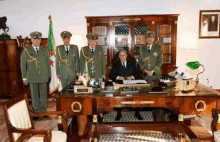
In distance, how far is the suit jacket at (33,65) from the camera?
3.84 metres

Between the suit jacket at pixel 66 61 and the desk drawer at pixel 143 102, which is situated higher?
the suit jacket at pixel 66 61

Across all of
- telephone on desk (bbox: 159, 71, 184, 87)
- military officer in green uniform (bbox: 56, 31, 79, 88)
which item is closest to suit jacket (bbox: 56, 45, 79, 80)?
military officer in green uniform (bbox: 56, 31, 79, 88)

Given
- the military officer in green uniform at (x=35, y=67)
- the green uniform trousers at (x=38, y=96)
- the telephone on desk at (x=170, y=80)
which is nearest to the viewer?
the telephone on desk at (x=170, y=80)

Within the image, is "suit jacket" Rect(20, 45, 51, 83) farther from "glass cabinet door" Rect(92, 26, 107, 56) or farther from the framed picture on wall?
the framed picture on wall

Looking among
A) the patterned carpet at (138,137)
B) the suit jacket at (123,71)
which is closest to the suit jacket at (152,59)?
the suit jacket at (123,71)

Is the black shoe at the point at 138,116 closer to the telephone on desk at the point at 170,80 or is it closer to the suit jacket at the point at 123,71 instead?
the suit jacket at the point at 123,71

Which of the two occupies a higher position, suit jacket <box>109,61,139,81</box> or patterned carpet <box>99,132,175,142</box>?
suit jacket <box>109,61,139,81</box>

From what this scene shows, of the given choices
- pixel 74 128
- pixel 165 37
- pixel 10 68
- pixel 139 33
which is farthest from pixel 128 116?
pixel 10 68

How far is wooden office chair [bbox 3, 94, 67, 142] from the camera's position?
Result: 1.76m

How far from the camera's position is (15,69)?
524 centimetres

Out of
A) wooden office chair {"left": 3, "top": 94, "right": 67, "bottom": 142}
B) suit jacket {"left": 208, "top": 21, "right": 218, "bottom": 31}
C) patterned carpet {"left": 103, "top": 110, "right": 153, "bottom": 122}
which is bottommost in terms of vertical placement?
patterned carpet {"left": 103, "top": 110, "right": 153, "bottom": 122}

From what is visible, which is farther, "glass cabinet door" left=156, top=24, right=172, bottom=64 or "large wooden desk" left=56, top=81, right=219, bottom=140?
"glass cabinet door" left=156, top=24, right=172, bottom=64

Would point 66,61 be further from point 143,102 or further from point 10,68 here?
point 143,102

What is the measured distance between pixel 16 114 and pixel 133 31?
12.9 feet
